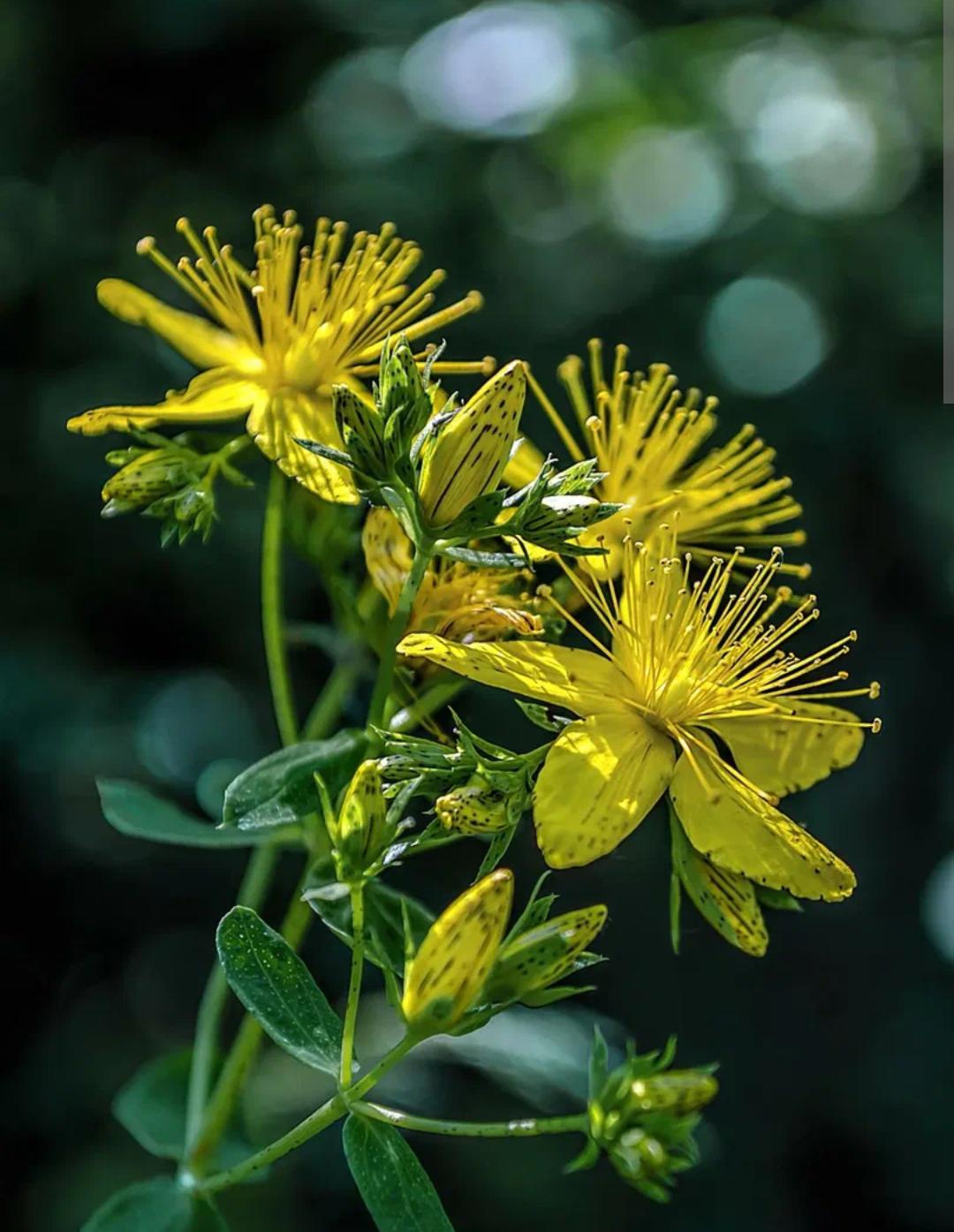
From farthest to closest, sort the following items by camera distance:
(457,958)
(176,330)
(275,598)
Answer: (176,330) → (275,598) → (457,958)

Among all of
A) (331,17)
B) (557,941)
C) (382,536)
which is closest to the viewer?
(557,941)

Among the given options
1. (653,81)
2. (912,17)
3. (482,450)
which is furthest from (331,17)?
(482,450)

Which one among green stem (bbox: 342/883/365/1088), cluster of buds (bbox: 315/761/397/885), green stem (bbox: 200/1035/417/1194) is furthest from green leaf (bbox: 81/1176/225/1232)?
cluster of buds (bbox: 315/761/397/885)

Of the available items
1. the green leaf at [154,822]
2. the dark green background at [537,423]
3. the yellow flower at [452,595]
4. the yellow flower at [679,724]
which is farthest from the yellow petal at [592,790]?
the dark green background at [537,423]

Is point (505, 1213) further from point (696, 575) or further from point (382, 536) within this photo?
point (382, 536)

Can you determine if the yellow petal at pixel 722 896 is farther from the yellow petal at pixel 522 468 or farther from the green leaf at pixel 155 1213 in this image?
the green leaf at pixel 155 1213

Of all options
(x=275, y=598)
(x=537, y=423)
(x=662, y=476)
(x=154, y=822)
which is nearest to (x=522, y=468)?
(x=662, y=476)

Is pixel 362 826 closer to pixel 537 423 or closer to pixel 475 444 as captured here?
pixel 475 444
